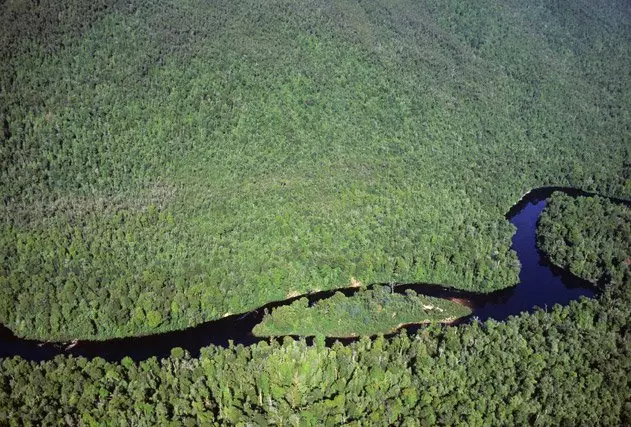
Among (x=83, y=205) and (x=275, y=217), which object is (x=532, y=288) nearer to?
(x=275, y=217)

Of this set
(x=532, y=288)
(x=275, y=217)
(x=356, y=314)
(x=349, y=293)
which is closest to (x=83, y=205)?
(x=275, y=217)

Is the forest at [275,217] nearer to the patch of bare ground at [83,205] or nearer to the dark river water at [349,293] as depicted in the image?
the patch of bare ground at [83,205]

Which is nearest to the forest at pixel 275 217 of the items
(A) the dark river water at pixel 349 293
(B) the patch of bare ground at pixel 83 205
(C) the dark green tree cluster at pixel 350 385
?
(C) the dark green tree cluster at pixel 350 385

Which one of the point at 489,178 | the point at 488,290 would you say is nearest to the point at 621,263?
the point at 488,290

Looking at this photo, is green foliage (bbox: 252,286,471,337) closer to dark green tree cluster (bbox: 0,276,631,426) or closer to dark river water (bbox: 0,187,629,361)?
dark river water (bbox: 0,187,629,361)

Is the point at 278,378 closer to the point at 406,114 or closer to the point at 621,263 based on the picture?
the point at 621,263

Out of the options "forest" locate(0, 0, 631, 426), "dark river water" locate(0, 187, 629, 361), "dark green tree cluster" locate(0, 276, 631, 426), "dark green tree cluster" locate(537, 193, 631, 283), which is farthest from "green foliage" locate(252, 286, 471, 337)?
"dark green tree cluster" locate(537, 193, 631, 283)
